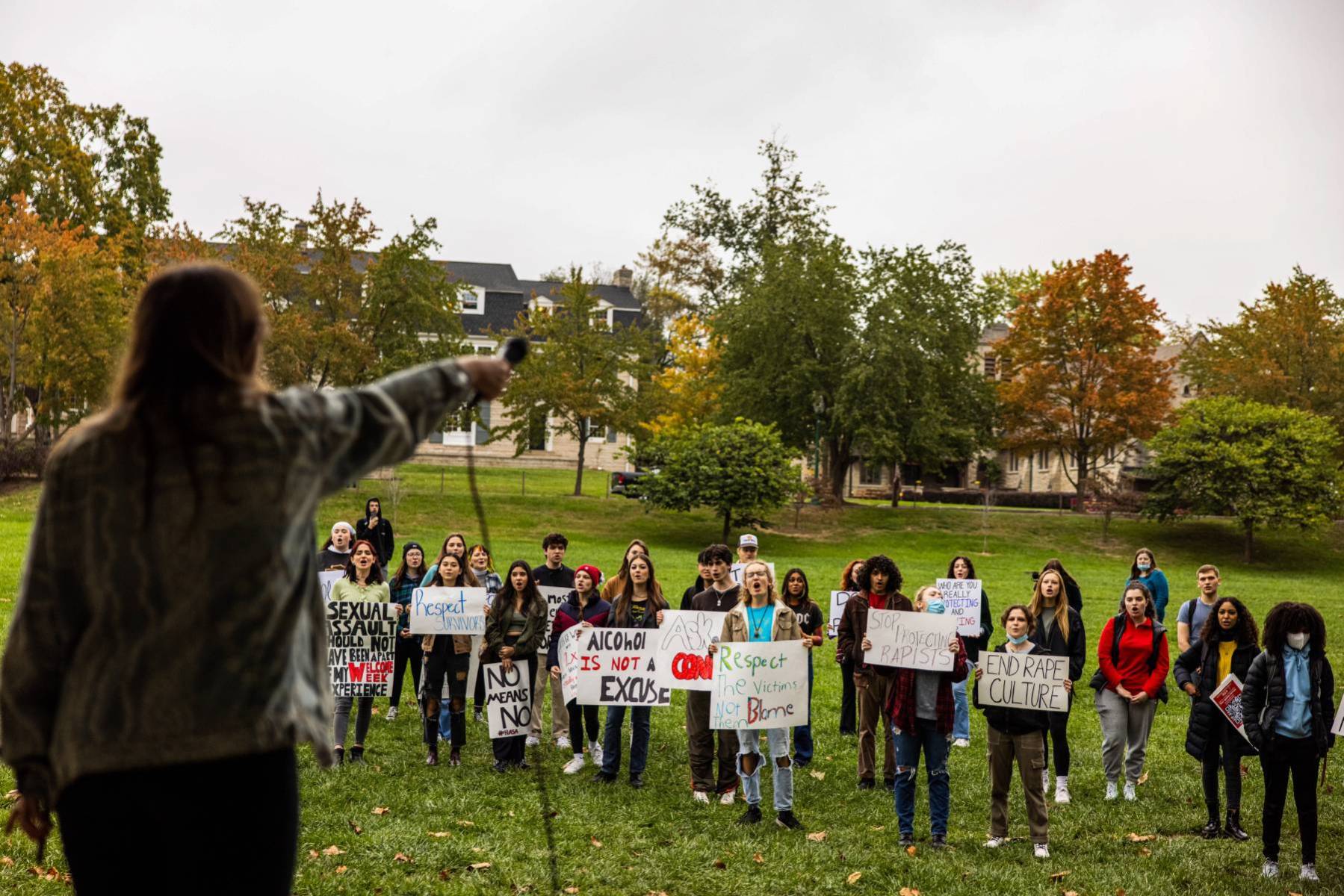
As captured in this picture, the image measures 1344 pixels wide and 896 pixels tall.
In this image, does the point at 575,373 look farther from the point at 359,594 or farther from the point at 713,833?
the point at 713,833

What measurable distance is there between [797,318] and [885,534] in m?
9.28

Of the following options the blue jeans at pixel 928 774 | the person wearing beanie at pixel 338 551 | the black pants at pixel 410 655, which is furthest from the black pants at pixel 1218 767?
the person wearing beanie at pixel 338 551

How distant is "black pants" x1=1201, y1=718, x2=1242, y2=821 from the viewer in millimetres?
10297

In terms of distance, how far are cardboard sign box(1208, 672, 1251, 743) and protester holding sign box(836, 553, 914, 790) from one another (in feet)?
8.49

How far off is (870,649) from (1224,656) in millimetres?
3224

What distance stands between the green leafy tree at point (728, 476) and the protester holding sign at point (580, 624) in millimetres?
26553

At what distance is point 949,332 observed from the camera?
156 feet

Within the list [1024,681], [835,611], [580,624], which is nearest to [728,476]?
[835,611]

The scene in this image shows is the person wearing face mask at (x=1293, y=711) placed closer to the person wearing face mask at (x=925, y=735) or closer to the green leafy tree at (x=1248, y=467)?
the person wearing face mask at (x=925, y=735)

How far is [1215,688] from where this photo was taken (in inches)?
417

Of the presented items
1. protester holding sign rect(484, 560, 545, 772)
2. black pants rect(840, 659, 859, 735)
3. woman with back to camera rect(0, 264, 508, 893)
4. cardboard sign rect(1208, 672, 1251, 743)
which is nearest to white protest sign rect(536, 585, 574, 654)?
protester holding sign rect(484, 560, 545, 772)

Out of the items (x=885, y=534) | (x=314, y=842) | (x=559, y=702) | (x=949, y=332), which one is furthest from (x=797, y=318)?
(x=314, y=842)

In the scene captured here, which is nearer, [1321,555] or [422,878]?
[422,878]

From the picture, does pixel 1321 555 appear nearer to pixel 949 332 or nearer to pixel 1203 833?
pixel 949 332
